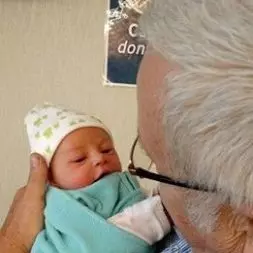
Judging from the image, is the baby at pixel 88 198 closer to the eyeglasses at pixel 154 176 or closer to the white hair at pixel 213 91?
the eyeglasses at pixel 154 176

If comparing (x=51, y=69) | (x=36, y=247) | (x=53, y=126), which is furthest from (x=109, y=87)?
(x=36, y=247)

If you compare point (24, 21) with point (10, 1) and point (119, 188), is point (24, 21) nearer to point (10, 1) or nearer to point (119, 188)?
point (10, 1)

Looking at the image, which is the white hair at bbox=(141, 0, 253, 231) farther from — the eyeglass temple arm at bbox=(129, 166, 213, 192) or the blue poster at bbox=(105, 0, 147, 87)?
the blue poster at bbox=(105, 0, 147, 87)

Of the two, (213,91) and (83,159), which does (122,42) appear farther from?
(213,91)

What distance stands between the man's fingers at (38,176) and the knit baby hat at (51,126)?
13mm

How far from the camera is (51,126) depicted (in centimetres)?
137

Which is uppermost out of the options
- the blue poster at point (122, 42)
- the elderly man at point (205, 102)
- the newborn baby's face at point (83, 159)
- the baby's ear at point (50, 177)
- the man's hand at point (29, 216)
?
the elderly man at point (205, 102)

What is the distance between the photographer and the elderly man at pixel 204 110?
0.79m

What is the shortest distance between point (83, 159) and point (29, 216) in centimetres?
14

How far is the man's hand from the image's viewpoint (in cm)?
133

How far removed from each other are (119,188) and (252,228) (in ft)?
1.58

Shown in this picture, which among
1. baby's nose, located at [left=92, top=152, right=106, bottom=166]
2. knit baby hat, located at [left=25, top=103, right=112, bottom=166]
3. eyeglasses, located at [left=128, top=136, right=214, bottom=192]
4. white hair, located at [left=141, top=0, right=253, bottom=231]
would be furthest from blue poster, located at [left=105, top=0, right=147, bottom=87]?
white hair, located at [left=141, top=0, right=253, bottom=231]

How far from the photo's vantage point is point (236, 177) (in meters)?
0.81

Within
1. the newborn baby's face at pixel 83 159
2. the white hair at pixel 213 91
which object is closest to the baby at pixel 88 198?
the newborn baby's face at pixel 83 159
